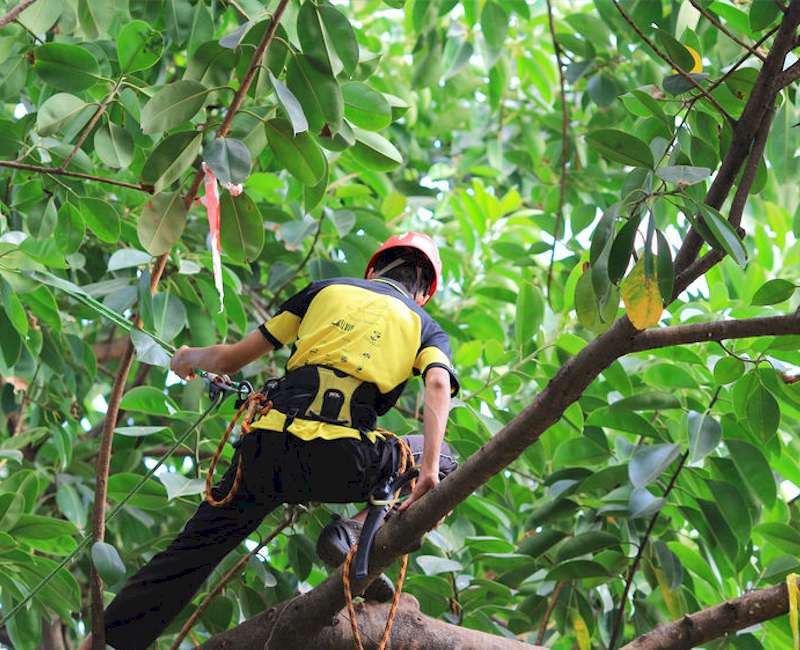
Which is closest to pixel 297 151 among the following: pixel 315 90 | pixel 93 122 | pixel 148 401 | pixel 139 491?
pixel 315 90

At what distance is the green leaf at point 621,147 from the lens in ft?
8.97

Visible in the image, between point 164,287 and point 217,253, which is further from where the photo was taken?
point 164,287

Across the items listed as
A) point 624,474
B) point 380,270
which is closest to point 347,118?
point 380,270

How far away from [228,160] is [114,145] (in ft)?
2.47

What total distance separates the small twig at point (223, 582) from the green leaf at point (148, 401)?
0.51 metres

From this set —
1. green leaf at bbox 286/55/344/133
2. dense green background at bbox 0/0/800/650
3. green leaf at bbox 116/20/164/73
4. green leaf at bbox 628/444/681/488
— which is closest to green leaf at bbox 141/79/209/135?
dense green background at bbox 0/0/800/650

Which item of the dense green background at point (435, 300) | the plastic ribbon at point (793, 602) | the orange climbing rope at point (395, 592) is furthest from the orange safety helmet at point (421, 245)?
the plastic ribbon at point (793, 602)

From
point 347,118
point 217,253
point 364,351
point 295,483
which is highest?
point 347,118

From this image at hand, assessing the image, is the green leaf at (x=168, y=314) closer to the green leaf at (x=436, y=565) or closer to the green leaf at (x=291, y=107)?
the green leaf at (x=436, y=565)

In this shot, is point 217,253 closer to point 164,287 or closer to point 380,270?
point 380,270

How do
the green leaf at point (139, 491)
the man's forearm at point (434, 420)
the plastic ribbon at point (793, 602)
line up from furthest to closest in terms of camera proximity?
the green leaf at point (139, 491)
the man's forearm at point (434, 420)
the plastic ribbon at point (793, 602)

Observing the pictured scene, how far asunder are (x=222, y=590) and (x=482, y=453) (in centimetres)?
131

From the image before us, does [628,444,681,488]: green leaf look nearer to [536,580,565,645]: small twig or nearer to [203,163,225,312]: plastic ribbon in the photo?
[536,580,565,645]: small twig

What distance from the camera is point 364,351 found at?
124 inches
